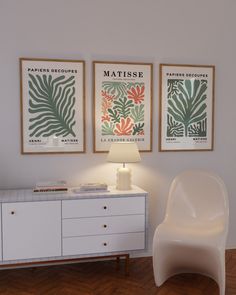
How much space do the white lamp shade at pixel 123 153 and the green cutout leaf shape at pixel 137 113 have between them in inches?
16.1

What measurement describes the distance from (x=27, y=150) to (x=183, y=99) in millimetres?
1621

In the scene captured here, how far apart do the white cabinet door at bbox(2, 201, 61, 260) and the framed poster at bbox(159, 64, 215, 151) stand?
1.32 m

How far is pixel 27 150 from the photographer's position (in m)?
3.31

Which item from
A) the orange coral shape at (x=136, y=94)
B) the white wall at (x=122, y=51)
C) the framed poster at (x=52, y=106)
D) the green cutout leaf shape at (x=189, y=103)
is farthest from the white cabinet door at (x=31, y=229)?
the green cutout leaf shape at (x=189, y=103)

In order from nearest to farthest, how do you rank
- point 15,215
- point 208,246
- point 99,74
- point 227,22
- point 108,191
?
point 208,246, point 15,215, point 108,191, point 99,74, point 227,22

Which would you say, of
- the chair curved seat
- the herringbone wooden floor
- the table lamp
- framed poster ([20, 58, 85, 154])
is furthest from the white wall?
the herringbone wooden floor

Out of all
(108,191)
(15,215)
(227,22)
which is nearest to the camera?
(15,215)

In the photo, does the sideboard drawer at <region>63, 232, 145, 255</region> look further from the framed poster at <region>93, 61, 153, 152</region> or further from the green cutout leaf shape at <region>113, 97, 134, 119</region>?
the green cutout leaf shape at <region>113, 97, 134, 119</region>

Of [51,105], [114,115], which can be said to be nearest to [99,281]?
[114,115]

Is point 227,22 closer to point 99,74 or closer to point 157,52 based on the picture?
point 157,52

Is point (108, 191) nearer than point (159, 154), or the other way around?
point (108, 191)

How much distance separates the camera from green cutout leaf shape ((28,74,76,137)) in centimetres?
330

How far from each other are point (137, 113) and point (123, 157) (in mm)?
595

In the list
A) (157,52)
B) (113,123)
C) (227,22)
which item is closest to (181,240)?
(113,123)
